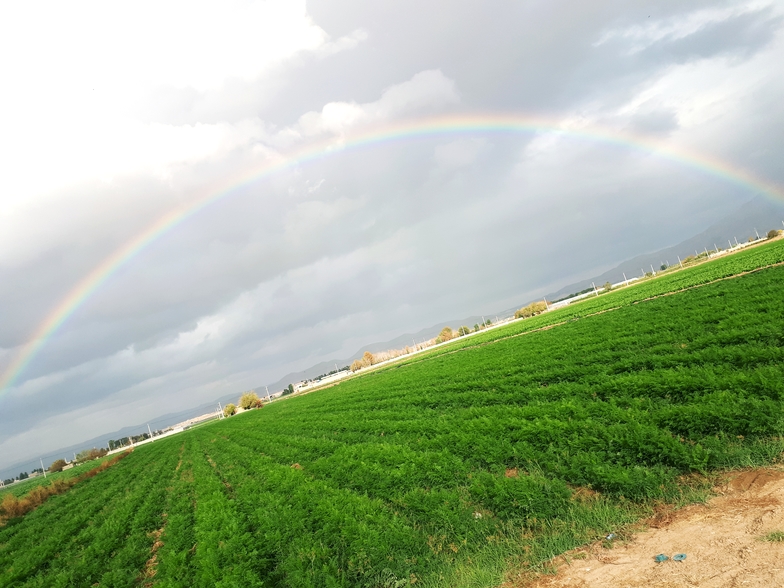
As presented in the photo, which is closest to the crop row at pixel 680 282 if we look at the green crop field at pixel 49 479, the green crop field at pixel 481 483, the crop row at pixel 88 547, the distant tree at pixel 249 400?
the green crop field at pixel 481 483

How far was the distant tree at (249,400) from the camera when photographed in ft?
428

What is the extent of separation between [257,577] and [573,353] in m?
18.3

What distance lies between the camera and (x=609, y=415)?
10.3 metres

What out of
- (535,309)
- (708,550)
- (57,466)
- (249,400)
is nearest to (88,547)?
(708,550)

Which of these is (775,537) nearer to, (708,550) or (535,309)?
(708,550)

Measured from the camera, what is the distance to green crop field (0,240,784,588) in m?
6.97

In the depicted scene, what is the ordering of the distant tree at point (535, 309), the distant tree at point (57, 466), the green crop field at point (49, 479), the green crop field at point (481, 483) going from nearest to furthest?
the green crop field at point (481, 483) → the green crop field at point (49, 479) → the distant tree at point (535, 309) → the distant tree at point (57, 466)

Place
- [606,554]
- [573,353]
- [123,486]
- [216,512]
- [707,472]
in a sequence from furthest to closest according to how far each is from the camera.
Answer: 1. [123,486]
2. [573,353]
3. [216,512]
4. [707,472]
5. [606,554]

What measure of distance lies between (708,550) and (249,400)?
461 feet

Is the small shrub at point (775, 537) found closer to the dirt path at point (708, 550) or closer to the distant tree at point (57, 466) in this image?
the dirt path at point (708, 550)

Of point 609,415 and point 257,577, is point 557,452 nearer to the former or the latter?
point 609,415

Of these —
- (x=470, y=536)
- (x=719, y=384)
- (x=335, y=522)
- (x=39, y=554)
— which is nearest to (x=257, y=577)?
(x=335, y=522)

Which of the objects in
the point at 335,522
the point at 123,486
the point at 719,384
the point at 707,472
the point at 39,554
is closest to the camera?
the point at 707,472

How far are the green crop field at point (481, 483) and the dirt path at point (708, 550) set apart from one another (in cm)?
50
